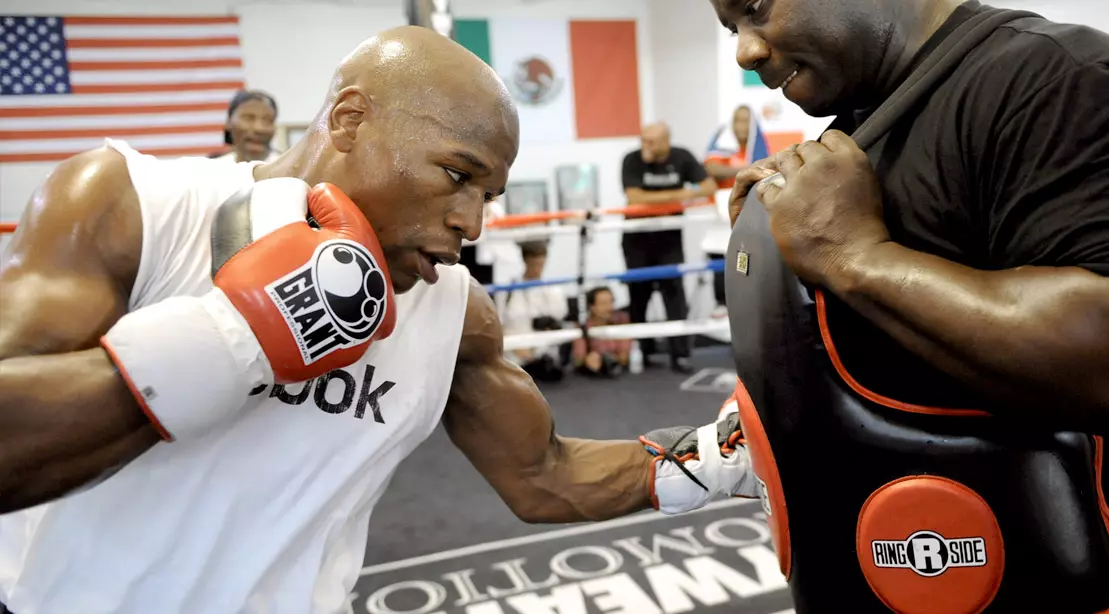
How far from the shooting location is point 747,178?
1.13 m

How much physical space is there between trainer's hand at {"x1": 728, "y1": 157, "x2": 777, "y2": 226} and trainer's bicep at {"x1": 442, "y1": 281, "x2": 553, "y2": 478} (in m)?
0.50

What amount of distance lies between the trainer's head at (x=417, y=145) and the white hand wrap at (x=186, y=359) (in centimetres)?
33

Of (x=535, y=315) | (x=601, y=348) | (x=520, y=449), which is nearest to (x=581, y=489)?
(x=520, y=449)

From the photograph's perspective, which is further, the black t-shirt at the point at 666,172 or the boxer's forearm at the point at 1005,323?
the black t-shirt at the point at 666,172

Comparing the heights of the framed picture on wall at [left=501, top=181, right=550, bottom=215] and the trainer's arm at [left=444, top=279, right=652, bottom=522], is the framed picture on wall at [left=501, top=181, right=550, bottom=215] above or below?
above

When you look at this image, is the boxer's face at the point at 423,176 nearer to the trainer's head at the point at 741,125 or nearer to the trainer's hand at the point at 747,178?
the trainer's hand at the point at 747,178

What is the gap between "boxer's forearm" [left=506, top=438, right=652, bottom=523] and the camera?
4.98 ft

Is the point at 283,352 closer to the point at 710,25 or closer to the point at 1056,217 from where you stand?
the point at 1056,217

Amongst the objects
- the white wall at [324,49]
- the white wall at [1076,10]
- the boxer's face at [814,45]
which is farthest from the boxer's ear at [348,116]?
the white wall at [1076,10]

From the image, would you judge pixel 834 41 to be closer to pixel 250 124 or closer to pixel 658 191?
pixel 250 124

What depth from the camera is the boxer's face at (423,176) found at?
1.14 metres

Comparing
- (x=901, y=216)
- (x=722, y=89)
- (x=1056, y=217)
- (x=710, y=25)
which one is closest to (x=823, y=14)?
(x=901, y=216)

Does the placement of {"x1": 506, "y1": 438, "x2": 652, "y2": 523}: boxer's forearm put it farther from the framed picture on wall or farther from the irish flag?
the irish flag

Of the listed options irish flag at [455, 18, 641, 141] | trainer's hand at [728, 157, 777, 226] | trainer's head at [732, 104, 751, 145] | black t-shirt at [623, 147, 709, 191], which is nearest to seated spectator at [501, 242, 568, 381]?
black t-shirt at [623, 147, 709, 191]
